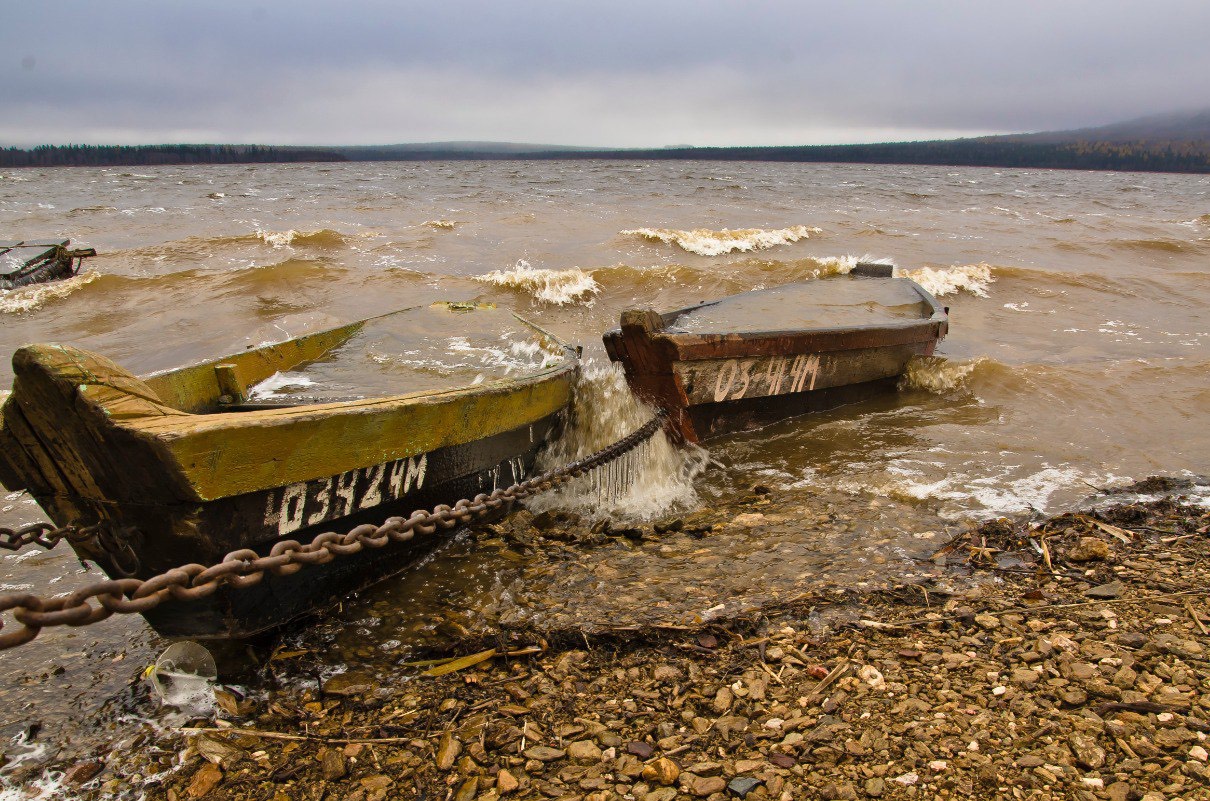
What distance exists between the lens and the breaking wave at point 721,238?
18906 mm

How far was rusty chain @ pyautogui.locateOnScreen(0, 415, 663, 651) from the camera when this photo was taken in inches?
65.3

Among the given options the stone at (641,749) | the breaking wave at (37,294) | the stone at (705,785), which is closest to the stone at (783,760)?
the stone at (705,785)

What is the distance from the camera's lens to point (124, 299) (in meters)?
13.7

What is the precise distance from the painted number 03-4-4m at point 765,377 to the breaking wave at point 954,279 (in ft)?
29.5

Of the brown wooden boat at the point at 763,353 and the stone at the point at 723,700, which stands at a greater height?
the brown wooden boat at the point at 763,353

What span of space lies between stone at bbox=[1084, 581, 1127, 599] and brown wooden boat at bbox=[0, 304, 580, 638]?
3403 mm

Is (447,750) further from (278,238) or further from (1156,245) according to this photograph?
(1156,245)

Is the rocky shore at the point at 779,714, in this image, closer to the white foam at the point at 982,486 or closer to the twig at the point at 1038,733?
the twig at the point at 1038,733

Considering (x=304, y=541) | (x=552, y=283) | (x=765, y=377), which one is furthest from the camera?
(x=552, y=283)

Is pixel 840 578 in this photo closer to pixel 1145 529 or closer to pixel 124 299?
pixel 1145 529

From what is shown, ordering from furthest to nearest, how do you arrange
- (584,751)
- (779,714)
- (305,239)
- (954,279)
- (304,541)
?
1. (305,239)
2. (954,279)
3. (304,541)
4. (779,714)
5. (584,751)

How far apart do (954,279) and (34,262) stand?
735 inches

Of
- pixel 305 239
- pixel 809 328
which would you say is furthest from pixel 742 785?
pixel 305 239

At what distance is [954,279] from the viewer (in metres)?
14.8
